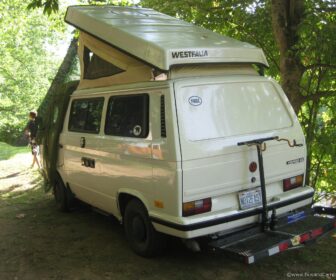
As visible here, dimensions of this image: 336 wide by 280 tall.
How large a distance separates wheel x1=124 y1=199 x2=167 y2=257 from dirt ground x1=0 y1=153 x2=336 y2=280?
0.41 ft

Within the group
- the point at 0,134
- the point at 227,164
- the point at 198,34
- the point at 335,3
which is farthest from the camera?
the point at 0,134

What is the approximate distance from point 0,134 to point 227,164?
27013 millimetres

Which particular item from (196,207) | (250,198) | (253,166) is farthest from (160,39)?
(250,198)

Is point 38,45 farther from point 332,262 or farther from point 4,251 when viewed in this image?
point 332,262

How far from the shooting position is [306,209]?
208 inches

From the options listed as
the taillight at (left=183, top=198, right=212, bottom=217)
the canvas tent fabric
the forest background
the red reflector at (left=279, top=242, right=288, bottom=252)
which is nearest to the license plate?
the taillight at (left=183, top=198, right=212, bottom=217)

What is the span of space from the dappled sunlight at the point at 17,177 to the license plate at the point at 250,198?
6245 millimetres

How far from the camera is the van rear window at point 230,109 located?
4473mm

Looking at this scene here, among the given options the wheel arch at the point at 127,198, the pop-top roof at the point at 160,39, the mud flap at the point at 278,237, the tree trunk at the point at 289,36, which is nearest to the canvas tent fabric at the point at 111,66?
the pop-top roof at the point at 160,39

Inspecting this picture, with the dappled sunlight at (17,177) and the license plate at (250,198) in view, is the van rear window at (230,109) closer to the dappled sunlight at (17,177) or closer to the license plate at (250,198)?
the license plate at (250,198)

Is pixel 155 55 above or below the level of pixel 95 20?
below

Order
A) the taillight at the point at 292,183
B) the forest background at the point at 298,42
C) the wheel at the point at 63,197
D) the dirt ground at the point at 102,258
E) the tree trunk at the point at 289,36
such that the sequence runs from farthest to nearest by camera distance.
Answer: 1. the wheel at the point at 63,197
2. the tree trunk at the point at 289,36
3. the forest background at the point at 298,42
4. the taillight at the point at 292,183
5. the dirt ground at the point at 102,258

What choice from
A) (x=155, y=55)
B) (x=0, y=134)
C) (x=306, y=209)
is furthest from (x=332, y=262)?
(x=0, y=134)

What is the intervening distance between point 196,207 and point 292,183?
4.66 feet
